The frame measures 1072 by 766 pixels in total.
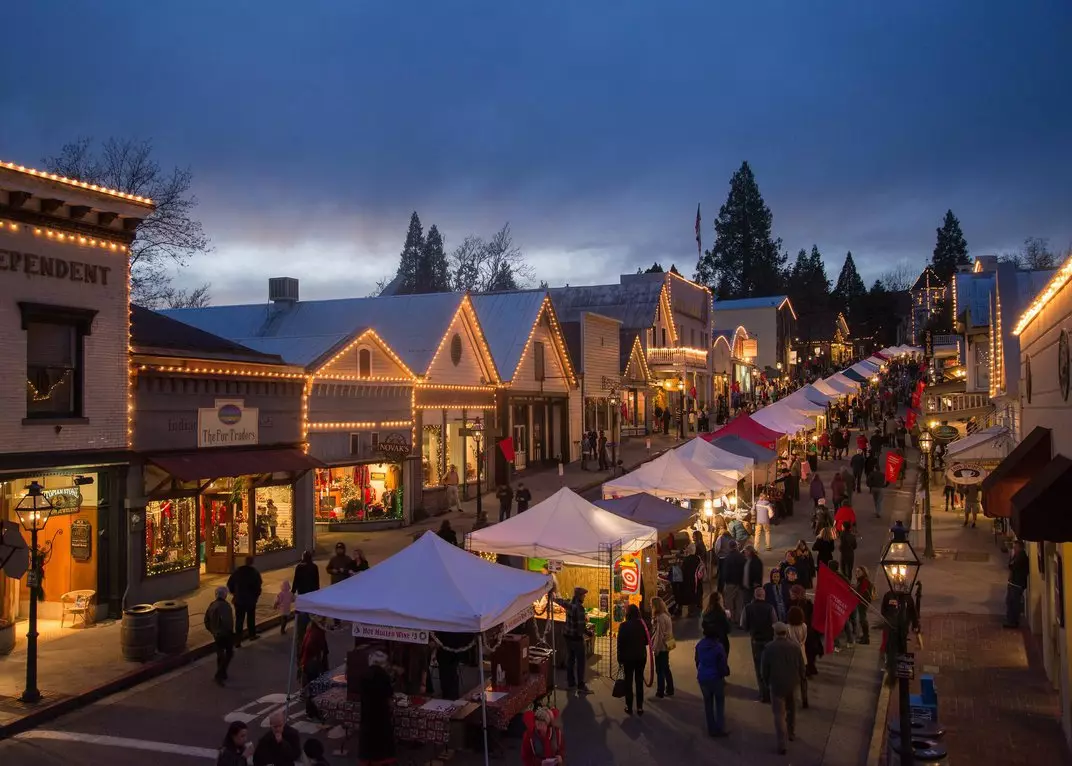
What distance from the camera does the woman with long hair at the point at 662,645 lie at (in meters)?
12.0

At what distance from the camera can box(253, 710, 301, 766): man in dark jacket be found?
7773 millimetres

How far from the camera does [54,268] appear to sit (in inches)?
625

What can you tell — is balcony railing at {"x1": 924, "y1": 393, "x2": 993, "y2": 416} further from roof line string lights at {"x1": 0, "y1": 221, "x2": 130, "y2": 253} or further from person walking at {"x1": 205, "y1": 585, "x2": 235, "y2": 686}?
roof line string lights at {"x1": 0, "y1": 221, "x2": 130, "y2": 253}

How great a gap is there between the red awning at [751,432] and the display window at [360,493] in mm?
9968

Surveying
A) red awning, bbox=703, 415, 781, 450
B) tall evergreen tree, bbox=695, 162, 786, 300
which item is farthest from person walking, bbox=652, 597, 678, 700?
tall evergreen tree, bbox=695, 162, 786, 300

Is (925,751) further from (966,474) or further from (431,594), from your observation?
(966,474)

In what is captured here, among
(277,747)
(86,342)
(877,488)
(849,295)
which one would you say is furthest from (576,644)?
(849,295)

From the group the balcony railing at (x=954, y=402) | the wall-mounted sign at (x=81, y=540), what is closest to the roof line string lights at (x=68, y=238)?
the wall-mounted sign at (x=81, y=540)

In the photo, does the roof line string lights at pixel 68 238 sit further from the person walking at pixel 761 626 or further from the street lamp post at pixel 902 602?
the street lamp post at pixel 902 602

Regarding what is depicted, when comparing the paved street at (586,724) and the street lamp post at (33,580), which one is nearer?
the paved street at (586,724)

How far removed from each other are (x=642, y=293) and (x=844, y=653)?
41.1 meters

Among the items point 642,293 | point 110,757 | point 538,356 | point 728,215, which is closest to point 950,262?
point 728,215

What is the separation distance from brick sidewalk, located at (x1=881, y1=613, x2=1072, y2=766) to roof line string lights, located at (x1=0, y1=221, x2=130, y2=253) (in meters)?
15.7

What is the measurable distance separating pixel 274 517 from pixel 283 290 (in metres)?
16.2
